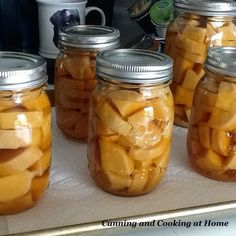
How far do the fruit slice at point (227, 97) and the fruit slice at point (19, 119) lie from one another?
0.57 ft

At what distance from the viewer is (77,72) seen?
513 millimetres

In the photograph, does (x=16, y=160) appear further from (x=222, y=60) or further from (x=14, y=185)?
(x=222, y=60)

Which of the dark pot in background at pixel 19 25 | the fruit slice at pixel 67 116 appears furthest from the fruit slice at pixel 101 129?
the dark pot in background at pixel 19 25

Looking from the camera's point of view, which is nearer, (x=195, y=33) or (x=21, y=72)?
(x=21, y=72)

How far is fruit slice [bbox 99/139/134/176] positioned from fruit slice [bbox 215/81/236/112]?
105 millimetres

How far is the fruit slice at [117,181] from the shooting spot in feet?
1.43

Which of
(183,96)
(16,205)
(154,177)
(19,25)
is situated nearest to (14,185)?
(16,205)

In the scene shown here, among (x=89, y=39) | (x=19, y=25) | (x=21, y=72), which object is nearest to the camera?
(x=21, y=72)

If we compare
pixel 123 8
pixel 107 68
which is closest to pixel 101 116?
pixel 107 68

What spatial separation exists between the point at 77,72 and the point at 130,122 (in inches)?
4.9

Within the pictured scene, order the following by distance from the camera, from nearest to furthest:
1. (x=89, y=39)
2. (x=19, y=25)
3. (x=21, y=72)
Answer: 1. (x=21, y=72)
2. (x=89, y=39)
3. (x=19, y=25)

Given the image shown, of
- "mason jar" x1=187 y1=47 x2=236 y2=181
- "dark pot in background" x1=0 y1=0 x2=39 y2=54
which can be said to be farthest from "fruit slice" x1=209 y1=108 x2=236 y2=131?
"dark pot in background" x1=0 y1=0 x2=39 y2=54

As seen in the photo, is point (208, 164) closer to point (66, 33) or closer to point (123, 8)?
point (66, 33)

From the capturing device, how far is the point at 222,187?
1.55ft
